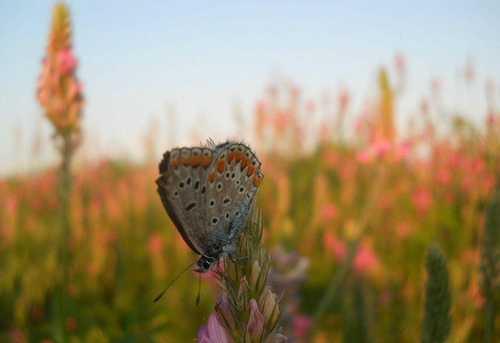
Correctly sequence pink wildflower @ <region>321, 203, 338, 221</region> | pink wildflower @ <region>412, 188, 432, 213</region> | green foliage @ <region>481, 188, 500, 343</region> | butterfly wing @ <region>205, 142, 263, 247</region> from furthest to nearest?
pink wildflower @ <region>321, 203, 338, 221</region> → pink wildflower @ <region>412, 188, 432, 213</region> → green foliage @ <region>481, 188, 500, 343</region> → butterfly wing @ <region>205, 142, 263, 247</region>

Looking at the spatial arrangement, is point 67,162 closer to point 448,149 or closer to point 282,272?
point 282,272

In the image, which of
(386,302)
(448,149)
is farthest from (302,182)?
(386,302)

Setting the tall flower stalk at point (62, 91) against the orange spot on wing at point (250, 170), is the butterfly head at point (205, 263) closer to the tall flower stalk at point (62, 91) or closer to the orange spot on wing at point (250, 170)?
the orange spot on wing at point (250, 170)

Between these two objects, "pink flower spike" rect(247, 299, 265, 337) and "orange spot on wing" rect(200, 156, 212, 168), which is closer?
"pink flower spike" rect(247, 299, 265, 337)

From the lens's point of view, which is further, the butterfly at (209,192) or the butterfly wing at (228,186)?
the butterfly wing at (228,186)

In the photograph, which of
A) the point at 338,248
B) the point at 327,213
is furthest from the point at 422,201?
the point at 338,248

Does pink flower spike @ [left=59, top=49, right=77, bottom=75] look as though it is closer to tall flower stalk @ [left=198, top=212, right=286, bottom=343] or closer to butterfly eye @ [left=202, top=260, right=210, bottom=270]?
Result: butterfly eye @ [left=202, top=260, right=210, bottom=270]

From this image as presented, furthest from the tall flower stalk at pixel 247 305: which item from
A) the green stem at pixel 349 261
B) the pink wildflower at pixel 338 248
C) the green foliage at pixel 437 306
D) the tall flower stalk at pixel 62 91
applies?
the pink wildflower at pixel 338 248

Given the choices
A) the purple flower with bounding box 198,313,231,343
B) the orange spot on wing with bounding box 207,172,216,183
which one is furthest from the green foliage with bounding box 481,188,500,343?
the purple flower with bounding box 198,313,231,343
